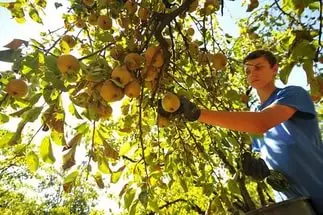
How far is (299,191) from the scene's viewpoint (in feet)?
6.13

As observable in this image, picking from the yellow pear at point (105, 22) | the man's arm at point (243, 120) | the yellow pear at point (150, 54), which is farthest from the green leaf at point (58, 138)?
the yellow pear at point (105, 22)

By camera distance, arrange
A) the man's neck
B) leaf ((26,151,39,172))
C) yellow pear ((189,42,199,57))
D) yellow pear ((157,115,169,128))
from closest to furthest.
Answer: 1. leaf ((26,151,39,172))
2. yellow pear ((157,115,169,128))
3. the man's neck
4. yellow pear ((189,42,199,57))

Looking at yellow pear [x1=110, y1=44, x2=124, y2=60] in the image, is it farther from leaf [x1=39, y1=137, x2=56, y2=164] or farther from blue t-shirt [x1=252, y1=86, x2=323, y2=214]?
blue t-shirt [x1=252, y1=86, x2=323, y2=214]

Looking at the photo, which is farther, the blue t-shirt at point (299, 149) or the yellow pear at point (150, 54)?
the blue t-shirt at point (299, 149)

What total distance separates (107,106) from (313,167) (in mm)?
1125

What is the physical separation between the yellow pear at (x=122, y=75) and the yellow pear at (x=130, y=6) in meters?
0.78

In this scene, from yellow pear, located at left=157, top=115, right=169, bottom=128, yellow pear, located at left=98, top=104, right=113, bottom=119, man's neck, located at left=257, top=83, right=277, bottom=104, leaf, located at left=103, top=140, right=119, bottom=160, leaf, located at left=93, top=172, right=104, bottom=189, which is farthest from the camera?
man's neck, located at left=257, top=83, right=277, bottom=104

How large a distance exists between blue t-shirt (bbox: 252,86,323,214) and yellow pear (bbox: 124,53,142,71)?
762 millimetres

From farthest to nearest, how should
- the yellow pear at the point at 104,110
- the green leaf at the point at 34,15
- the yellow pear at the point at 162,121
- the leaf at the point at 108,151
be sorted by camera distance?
the green leaf at the point at 34,15 → the yellow pear at the point at 162,121 → the leaf at the point at 108,151 → the yellow pear at the point at 104,110

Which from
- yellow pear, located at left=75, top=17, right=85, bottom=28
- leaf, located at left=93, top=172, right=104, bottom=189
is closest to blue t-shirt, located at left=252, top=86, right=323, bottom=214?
leaf, located at left=93, top=172, right=104, bottom=189

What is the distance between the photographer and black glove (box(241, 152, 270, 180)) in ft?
5.61

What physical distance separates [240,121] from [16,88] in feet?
3.21

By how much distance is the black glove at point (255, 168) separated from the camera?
171 cm

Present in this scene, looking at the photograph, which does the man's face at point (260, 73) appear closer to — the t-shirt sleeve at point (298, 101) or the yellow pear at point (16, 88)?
the t-shirt sleeve at point (298, 101)
